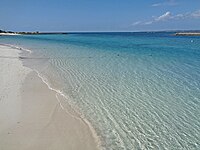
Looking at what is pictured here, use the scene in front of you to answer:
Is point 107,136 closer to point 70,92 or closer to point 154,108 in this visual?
point 154,108

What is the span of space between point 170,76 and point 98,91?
5680mm

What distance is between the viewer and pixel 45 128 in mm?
7398

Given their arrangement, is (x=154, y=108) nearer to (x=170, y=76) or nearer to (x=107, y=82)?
(x=107, y=82)

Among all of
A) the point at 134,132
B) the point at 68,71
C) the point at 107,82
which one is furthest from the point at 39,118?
the point at 68,71

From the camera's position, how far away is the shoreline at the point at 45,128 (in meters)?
6.38

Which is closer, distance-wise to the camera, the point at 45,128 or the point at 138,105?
the point at 45,128

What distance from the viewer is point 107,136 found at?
6.97 metres

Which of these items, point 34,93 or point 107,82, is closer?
point 34,93

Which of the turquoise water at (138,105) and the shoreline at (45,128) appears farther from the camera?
the turquoise water at (138,105)

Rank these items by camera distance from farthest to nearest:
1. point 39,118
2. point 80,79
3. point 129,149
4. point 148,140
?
point 80,79 < point 39,118 < point 148,140 < point 129,149

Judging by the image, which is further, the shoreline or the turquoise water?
the turquoise water

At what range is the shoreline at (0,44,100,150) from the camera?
20.9 ft

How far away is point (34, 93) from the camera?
11.3 meters

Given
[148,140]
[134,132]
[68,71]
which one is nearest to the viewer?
[148,140]
